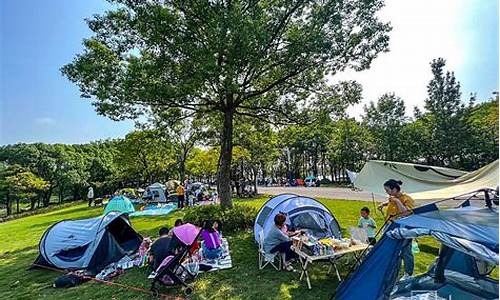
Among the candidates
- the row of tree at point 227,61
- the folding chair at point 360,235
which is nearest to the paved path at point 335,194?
the row of tree at point 227,61

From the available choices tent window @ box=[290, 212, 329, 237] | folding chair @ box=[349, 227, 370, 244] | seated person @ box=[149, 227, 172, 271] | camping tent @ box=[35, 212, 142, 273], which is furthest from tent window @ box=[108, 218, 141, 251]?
folding chair @ box=[349, 227, 370, 244]

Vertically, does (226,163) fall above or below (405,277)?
above

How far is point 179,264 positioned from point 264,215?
305 centimetres

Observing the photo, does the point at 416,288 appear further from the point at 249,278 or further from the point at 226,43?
the point at 226,43

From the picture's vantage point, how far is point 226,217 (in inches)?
434

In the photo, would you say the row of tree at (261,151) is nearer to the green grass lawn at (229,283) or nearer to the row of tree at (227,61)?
the row of tree at (227,61)

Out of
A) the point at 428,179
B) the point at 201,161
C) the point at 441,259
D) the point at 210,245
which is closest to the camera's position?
the point at 441,259

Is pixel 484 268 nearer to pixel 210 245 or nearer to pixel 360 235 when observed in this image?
pixel 360 235

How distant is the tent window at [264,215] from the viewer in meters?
8.75

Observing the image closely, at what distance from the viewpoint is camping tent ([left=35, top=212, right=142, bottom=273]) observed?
8.47 m

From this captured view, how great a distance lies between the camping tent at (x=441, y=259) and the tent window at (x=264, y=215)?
358 cm

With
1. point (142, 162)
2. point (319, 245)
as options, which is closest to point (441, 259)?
point (319, 245)

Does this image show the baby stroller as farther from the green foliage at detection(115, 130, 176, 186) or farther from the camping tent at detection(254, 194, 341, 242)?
the green foliage at detection(115, 130, 176, 186)

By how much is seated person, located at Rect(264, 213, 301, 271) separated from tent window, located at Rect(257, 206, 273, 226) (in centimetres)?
124
